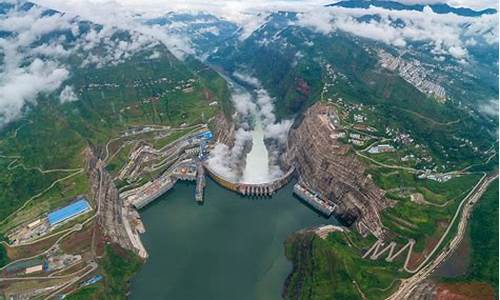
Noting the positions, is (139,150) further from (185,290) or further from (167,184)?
(185,290)

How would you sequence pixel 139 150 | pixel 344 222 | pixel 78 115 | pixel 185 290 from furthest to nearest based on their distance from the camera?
pixel 78 115
pixel 139 150
pixel 344 222
pixel 185 290

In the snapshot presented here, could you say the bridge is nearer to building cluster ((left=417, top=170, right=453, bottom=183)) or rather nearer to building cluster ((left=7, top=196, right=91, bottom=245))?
building cluster ((left=417, top=170, right=453, bottom=183))

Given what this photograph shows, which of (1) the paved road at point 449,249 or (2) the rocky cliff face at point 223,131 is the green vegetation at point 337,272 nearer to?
(1) the paved road at point 449,249

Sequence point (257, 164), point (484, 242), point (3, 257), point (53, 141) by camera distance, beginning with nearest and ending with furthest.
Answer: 1. point (484, 242)
2. point (3, 257)
3. point (53, 141)
4. point (257, 164)

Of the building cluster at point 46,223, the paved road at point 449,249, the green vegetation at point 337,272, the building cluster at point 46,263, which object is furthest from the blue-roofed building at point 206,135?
the paved road at point 449,249

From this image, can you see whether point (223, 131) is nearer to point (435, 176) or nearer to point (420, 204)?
point (435, 176)

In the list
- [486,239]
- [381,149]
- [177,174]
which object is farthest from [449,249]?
[177,174]

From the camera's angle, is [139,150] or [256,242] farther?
[139,150]

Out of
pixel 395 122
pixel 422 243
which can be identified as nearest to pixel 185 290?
pixel 422 243
